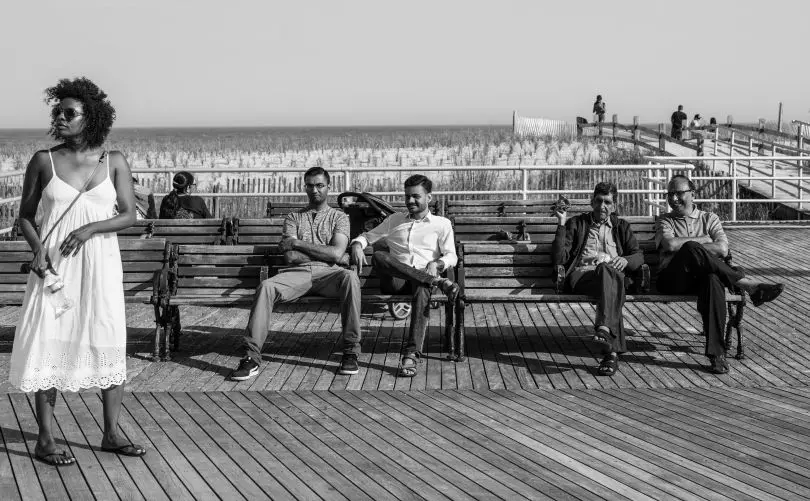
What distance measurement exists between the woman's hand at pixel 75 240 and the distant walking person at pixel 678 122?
38.0m

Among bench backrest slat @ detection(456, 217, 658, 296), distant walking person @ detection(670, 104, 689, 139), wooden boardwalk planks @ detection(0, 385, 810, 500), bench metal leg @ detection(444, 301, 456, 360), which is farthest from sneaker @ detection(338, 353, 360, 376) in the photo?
distant walking person @ detection(670, 104, 689, 139)

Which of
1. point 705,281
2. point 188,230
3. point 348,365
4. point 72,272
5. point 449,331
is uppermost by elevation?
point 72,272

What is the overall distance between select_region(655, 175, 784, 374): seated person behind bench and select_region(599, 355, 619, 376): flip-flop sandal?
63 centimetres

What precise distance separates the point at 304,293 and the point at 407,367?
104 cm

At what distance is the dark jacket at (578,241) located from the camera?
8.38 m

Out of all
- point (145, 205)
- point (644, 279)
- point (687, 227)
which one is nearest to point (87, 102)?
point (644, 279)

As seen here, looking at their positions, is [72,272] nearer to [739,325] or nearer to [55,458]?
[55,458]

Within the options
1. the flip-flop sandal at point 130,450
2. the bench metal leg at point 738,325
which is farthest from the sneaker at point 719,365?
the flip-flop sandal at point 130,450

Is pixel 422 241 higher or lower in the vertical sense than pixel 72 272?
lower

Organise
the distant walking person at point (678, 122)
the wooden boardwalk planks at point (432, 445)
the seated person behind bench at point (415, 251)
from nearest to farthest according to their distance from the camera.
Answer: the wooden boardwalk planks at point (432, 445) < the seated person behind bench at point (415, 251) < the distant walking person at point (678, 122)

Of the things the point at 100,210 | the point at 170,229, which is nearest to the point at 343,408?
the point at 100,210

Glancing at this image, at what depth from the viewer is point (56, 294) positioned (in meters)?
5.52

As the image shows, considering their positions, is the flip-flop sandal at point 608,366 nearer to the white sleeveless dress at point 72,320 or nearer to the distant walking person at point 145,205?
the white sleeveless dress at point 72,320

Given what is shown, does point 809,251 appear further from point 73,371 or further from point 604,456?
point 73,371
